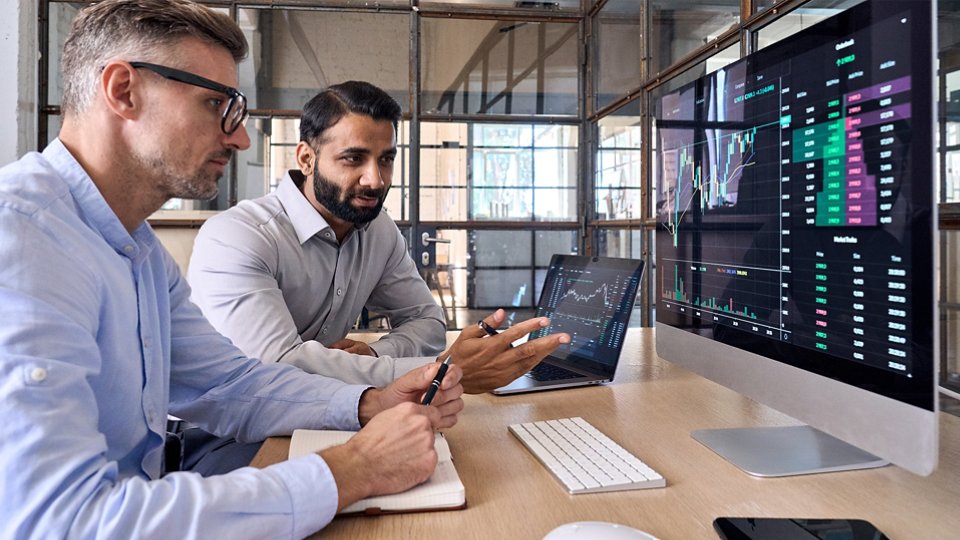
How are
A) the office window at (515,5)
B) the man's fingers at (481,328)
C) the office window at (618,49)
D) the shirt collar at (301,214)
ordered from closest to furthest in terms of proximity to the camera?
the man's fingers at (481,328)
the shirt collar at (301,214)
the office window at (618,49)
the office window at (515,5)

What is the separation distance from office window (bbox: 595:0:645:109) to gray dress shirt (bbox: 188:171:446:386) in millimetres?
1901

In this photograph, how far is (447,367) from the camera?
1.06m

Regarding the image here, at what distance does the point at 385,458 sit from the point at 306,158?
1.31 meters

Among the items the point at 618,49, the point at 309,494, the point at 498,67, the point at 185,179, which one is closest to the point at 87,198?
the point at 185,179

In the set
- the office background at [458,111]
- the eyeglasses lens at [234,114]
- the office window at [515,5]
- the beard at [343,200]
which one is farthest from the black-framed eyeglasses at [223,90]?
the office window at [515,5]

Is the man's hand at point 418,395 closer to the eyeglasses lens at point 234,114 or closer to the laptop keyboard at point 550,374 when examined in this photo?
the laptop keyboard at point 550,374

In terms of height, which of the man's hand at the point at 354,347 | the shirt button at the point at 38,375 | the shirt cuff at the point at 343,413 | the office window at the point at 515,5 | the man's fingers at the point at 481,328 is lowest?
the shirt cuff at the point at 343,413

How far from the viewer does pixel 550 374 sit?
1.41m

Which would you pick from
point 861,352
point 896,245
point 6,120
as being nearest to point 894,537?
point 861,352

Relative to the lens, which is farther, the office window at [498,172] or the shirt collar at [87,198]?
the office window at [498,172]

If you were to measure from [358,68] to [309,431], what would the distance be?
3330 millimetres

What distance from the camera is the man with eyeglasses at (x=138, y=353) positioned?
0.62m

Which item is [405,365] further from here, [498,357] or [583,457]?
[583,457]

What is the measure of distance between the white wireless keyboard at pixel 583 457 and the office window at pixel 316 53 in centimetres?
325
